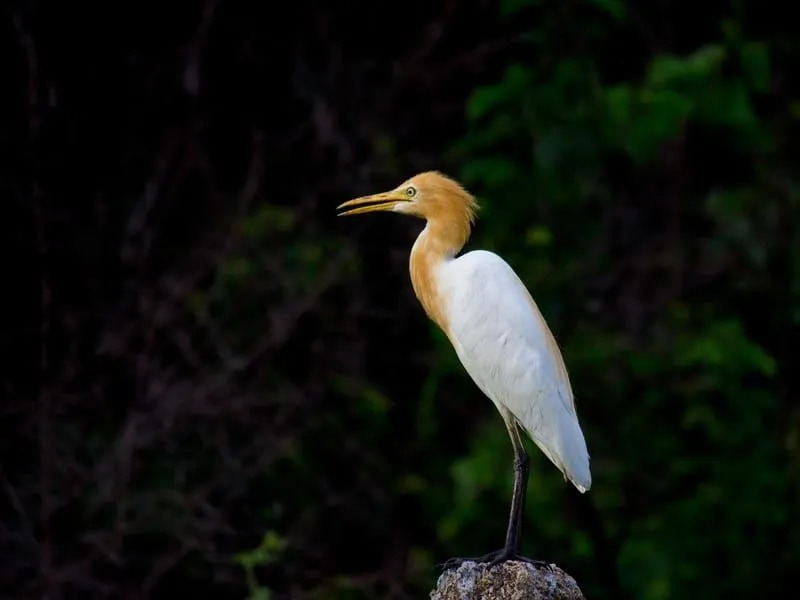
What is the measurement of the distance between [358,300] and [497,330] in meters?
2.52

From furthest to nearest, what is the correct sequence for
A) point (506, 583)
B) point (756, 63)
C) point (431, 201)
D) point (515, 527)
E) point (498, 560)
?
point (756, 63) → point (431, 201) → point (515, 527) → point (498, 560) → point (506, 583)

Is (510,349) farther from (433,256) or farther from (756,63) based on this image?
(756,63)

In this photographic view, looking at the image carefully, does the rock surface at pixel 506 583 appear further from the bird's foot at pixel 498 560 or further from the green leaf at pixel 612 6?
the green leaf at pixel 612 6

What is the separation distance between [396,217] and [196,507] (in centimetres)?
148

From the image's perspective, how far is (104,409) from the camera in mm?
5660

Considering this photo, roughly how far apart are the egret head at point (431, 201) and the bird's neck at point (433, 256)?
0.02m

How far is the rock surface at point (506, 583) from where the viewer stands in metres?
2.85

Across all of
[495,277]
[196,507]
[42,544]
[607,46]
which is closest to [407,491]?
[196,507]

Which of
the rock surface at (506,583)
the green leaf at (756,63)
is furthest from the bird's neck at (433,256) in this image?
the green leaf at (756,63)

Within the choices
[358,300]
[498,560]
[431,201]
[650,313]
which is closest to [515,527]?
[498,560]

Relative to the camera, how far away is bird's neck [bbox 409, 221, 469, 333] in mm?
3508

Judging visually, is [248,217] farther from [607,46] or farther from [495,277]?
[495,277]

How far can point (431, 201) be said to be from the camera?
351cm

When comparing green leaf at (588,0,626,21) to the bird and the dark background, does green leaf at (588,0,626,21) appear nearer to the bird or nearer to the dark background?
the dark background
